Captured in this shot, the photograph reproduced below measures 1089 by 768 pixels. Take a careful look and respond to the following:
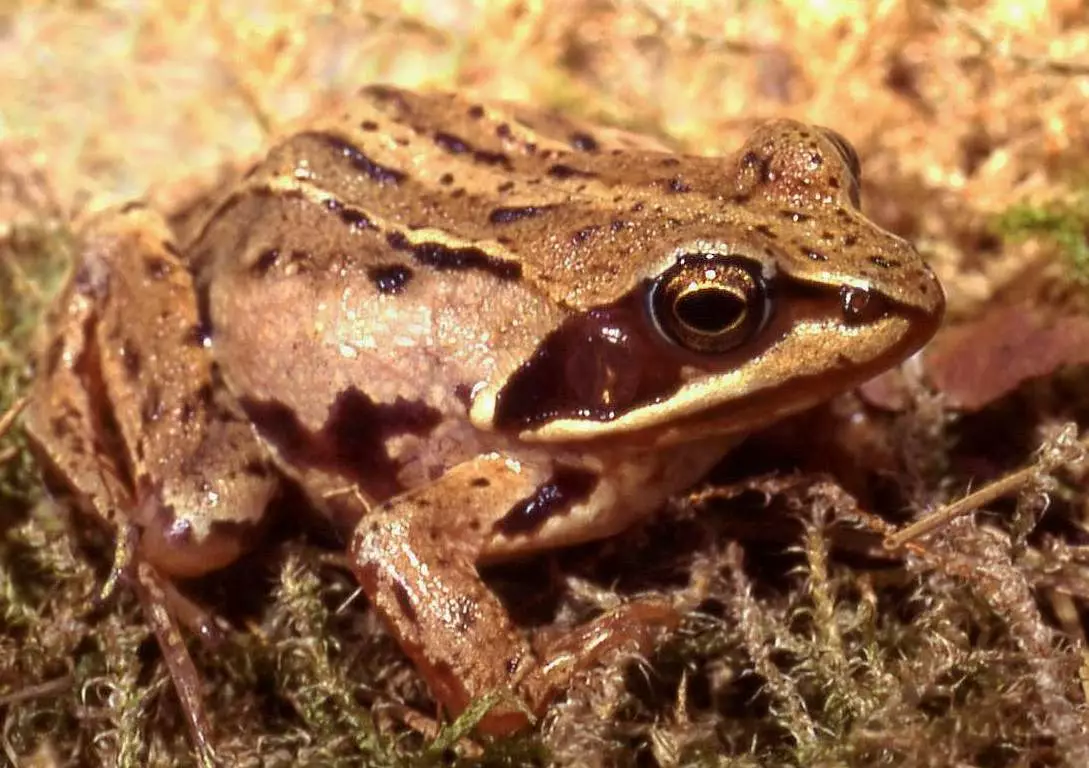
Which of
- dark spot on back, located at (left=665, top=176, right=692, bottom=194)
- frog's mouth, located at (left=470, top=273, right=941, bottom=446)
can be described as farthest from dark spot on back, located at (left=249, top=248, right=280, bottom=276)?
dark spot on back, located at (left=665, top=176, right=692, bottom=194)

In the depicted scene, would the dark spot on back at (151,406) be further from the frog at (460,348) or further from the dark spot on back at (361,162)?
the dark spot on back at (361,162)

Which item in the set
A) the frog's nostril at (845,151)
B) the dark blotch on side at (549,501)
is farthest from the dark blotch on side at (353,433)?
the frog's nostril at (845,151)

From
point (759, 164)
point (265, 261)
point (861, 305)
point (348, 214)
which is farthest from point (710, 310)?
point (265, 261)

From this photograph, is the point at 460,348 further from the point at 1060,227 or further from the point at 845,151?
the point at 1060,227

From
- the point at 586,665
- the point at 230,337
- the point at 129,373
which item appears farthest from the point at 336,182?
the point at 586,665

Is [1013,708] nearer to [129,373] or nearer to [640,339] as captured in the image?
[640,339]

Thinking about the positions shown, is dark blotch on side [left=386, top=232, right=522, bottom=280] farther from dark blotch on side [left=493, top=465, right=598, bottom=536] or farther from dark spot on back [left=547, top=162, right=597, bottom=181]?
dark blotch on side [left=493, top=465, right=598, bottom=536]
